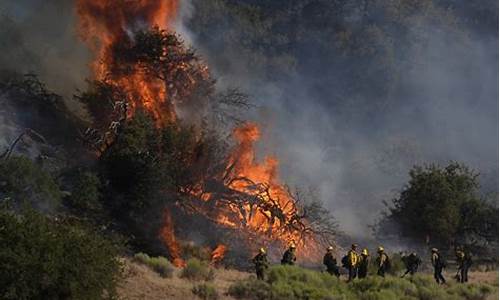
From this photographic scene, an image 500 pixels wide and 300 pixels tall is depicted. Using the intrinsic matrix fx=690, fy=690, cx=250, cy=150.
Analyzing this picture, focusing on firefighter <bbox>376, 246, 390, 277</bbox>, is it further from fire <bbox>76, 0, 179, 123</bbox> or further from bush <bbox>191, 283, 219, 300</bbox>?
fire <bbox>76, 0, 179, 123</bbox>

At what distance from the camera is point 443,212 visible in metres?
38.3

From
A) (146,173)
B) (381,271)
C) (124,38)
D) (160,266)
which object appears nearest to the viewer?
(160,266)

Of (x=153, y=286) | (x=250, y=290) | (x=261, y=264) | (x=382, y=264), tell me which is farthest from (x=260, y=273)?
(x=382, y=264)

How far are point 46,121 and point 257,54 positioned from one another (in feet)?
120

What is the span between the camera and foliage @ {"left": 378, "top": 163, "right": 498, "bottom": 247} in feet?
126

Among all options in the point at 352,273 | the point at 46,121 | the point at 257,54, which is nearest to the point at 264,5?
the point at 257,54

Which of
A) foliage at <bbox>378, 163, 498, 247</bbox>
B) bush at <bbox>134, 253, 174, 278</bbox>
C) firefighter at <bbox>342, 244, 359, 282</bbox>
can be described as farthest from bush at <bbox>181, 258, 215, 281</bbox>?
foliage at <bbox>378, 163, 498, 247</bbox>

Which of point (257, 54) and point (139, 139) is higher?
point (257, 54)

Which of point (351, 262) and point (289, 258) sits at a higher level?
point (351, 262)

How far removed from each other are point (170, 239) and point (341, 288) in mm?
8616

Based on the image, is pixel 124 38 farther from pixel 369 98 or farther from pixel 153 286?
pixel 369 98

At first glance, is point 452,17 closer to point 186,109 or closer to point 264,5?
point 264,5

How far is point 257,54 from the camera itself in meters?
69.8

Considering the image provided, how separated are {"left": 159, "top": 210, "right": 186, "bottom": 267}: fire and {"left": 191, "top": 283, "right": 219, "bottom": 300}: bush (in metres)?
5.98
